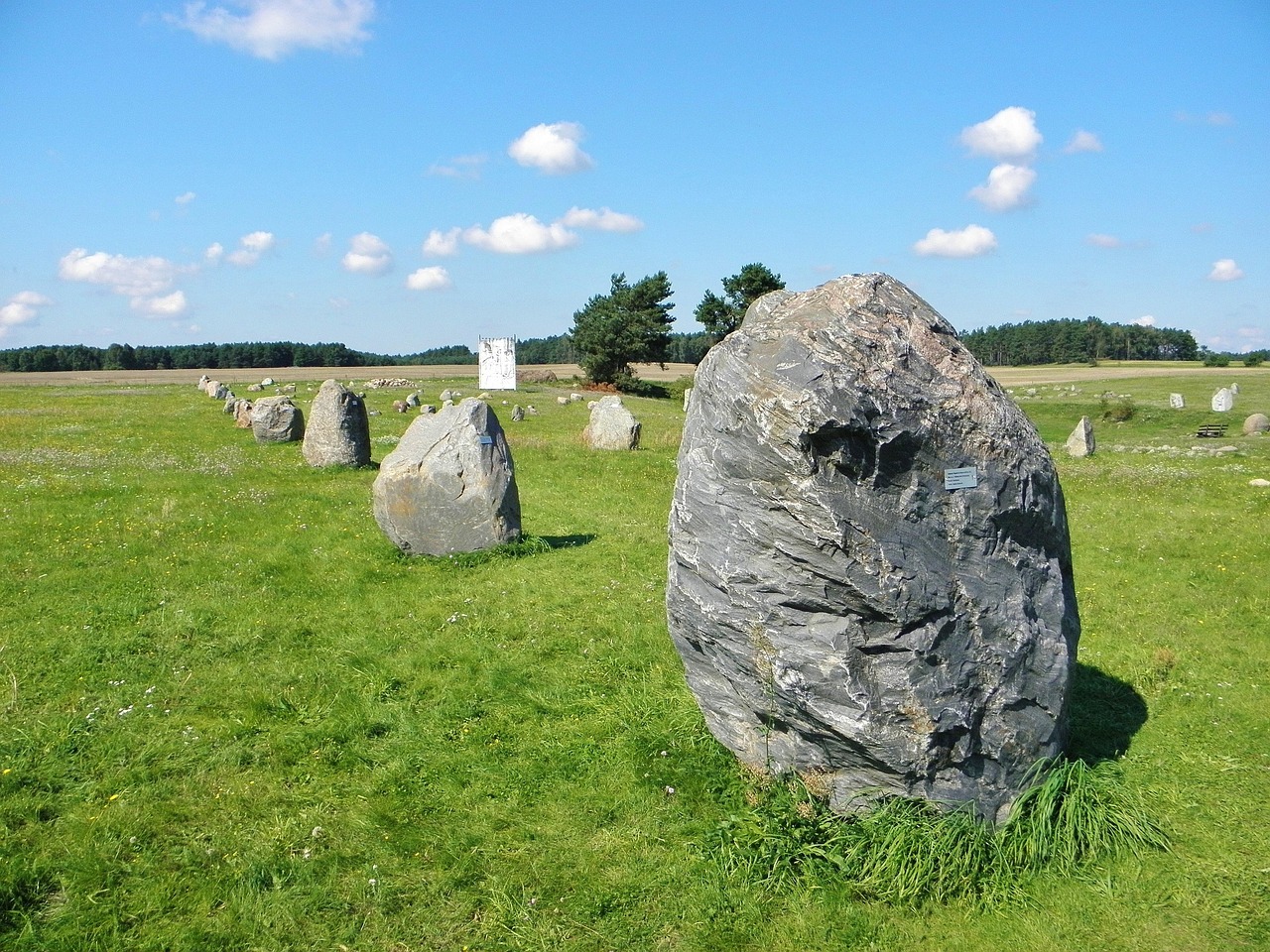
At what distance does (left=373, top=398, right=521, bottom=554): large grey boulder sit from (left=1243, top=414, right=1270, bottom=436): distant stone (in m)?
31.8

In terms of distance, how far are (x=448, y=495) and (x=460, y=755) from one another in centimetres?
637

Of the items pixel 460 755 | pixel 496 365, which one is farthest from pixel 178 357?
pixel 460 755

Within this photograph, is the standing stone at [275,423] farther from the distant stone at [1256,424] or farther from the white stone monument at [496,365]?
the distant stone at [1256,424]

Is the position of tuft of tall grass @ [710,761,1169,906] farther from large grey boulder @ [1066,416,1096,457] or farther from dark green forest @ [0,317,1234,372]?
dark green forest @ [0,317,1234,372]

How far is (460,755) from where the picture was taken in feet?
24.7

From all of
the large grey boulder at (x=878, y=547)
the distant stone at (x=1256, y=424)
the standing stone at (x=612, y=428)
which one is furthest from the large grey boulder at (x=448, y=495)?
the distant stone at (x=1256, y=424)

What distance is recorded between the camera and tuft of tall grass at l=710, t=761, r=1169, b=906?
575cm

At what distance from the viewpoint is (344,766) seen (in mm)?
7395

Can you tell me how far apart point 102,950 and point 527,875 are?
2.58m

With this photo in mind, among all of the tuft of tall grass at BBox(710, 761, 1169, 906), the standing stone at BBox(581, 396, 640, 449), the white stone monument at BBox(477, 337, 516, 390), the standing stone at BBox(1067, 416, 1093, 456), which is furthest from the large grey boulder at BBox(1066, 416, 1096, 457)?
the white stone monument at BBox(477, 337, 516, 390)

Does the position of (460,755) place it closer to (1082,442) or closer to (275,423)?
(275,423)

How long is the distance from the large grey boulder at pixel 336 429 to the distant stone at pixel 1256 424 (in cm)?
3181

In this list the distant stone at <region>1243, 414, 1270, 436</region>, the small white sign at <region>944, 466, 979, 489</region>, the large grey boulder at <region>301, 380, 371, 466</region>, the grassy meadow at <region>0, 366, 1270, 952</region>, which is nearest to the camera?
the grassy meadow at <region>0, 366, 1270, 952</region>

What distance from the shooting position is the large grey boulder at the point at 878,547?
221 inches
